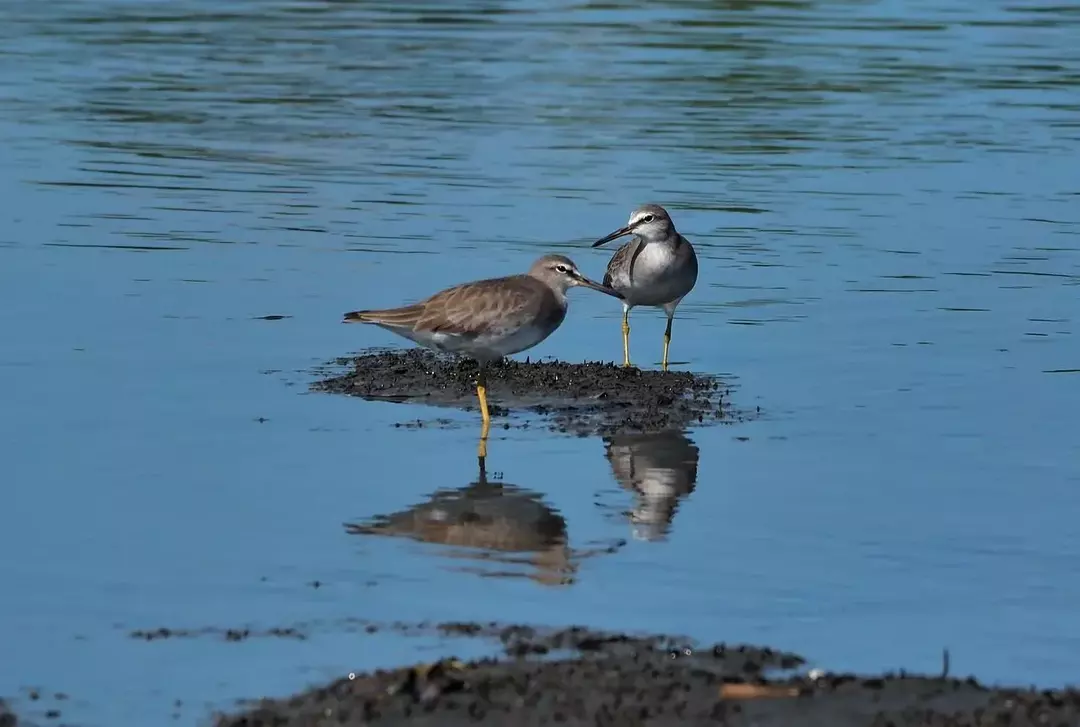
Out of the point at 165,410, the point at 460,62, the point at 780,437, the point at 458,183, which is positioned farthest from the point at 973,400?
the point at 460,62

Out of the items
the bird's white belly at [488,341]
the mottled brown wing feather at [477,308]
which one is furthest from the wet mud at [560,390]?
the mottled brown wing feather at [477,308]

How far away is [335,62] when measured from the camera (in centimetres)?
4000

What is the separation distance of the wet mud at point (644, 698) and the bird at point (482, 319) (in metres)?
5.71

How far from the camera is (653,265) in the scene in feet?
59.3

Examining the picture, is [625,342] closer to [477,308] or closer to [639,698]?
[477,308]

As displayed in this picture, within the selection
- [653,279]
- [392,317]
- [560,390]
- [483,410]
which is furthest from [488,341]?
[653,279]

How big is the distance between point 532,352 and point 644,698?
31.7 feet

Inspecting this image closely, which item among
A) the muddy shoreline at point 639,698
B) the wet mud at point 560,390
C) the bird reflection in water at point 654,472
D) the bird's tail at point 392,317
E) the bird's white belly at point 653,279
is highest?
the bird's white belly at point 653,279

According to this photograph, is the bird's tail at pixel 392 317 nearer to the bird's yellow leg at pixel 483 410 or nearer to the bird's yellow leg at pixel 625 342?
the bird's yellow leg at pixel 483 410

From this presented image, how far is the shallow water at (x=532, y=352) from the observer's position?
10484 millimetres

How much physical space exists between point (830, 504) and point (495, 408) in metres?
3.66

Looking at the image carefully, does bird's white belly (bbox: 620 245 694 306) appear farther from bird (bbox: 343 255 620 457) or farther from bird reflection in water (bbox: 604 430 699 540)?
bird reflection in water (bbox: 604 430 699 540)

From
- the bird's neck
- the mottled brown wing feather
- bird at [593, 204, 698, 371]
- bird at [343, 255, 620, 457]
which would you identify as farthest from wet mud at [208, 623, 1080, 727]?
the bird's neck

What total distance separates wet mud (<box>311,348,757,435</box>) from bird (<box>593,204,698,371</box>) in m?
1.19
